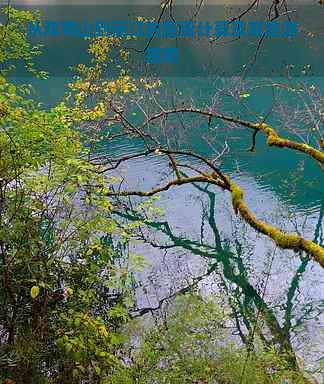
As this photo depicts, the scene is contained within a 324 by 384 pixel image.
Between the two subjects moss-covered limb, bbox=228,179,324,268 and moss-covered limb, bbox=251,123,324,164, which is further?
moss-covered limb, bbox=251,123,324,164

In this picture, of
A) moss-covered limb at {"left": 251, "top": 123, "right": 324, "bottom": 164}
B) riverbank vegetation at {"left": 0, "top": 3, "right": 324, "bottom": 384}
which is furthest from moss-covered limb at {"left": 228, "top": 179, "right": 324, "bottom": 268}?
riverbank vegetation at {"left": 0, "top": 3, "right": 324, "bottom": 384}

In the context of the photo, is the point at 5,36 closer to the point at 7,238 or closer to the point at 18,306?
the point at 7,238

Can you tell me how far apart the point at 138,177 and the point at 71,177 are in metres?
8.79

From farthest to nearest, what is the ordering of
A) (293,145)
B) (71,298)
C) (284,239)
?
1. (293,145)
2. (284,239)
3. (71,298)

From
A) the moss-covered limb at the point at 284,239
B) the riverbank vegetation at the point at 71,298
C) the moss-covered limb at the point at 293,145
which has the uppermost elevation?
the moss-covered limb at the point at 293,145

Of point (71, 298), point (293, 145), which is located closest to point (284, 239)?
point (293, 145)

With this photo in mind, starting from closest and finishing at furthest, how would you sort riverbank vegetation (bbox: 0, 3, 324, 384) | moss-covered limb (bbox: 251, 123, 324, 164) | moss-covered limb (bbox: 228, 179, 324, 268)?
riverbank vegetation (bbox: 0, 3, 324, 384) < moss-covered limb (bbox: 228, 179, 324, 268) < moss-covered limb (bbox: 251, 123, 324, 164)

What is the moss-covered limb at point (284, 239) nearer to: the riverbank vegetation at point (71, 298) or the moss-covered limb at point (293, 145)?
the moss-covered limb at point (293, 145)

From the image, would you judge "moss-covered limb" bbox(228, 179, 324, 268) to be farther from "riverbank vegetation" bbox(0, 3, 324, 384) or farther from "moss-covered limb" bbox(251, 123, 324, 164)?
"riverbank vegetation" bbox(0, 3, 324, 384)

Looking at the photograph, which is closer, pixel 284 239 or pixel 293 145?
pixel 284 239

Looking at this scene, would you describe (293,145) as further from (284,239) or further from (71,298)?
(71,298)

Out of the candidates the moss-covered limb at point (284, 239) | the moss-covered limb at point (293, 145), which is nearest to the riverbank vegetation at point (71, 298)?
the moss-covered limb at point (284, 239)

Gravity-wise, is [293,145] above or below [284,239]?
above

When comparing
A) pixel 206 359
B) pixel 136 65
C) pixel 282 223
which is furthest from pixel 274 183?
pixel 206 359
